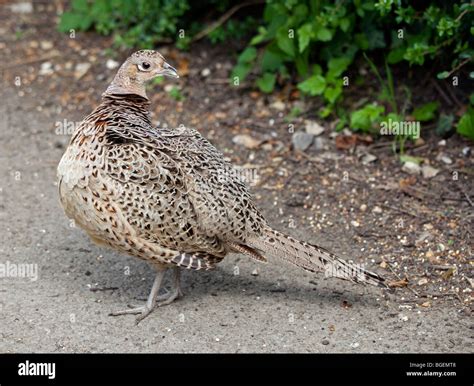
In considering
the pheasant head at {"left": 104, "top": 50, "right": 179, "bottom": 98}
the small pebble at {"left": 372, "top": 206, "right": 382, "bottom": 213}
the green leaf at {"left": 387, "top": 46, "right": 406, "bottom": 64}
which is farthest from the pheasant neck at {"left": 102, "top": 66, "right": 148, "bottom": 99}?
the green leaf at {"left": 387, "top": 46, "right": 406, "bottom": 64}

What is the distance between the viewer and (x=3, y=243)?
639cm

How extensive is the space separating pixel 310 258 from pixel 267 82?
115 inches

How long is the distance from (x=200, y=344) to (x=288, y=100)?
348 centimetres

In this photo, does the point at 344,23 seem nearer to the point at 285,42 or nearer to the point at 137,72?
the point at 285,42

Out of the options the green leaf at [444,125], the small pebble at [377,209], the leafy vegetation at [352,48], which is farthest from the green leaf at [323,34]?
the small pebble at [377,209]

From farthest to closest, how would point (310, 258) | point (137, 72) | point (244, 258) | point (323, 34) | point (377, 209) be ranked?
point (323, 34), point (377, 209), point (244, 258), point (137, 72), point (310, 258)

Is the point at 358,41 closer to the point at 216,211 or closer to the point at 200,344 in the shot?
the point at 216,211

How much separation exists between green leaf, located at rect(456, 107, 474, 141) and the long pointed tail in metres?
2.03

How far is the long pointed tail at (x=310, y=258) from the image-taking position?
562cm

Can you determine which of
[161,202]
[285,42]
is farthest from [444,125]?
[161,202]

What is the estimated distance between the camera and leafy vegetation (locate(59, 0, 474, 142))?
7.04 metres

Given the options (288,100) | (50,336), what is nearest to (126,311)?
(50,336)

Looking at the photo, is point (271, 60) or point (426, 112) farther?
point (271, 60)

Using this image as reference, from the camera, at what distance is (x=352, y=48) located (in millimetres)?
7773
